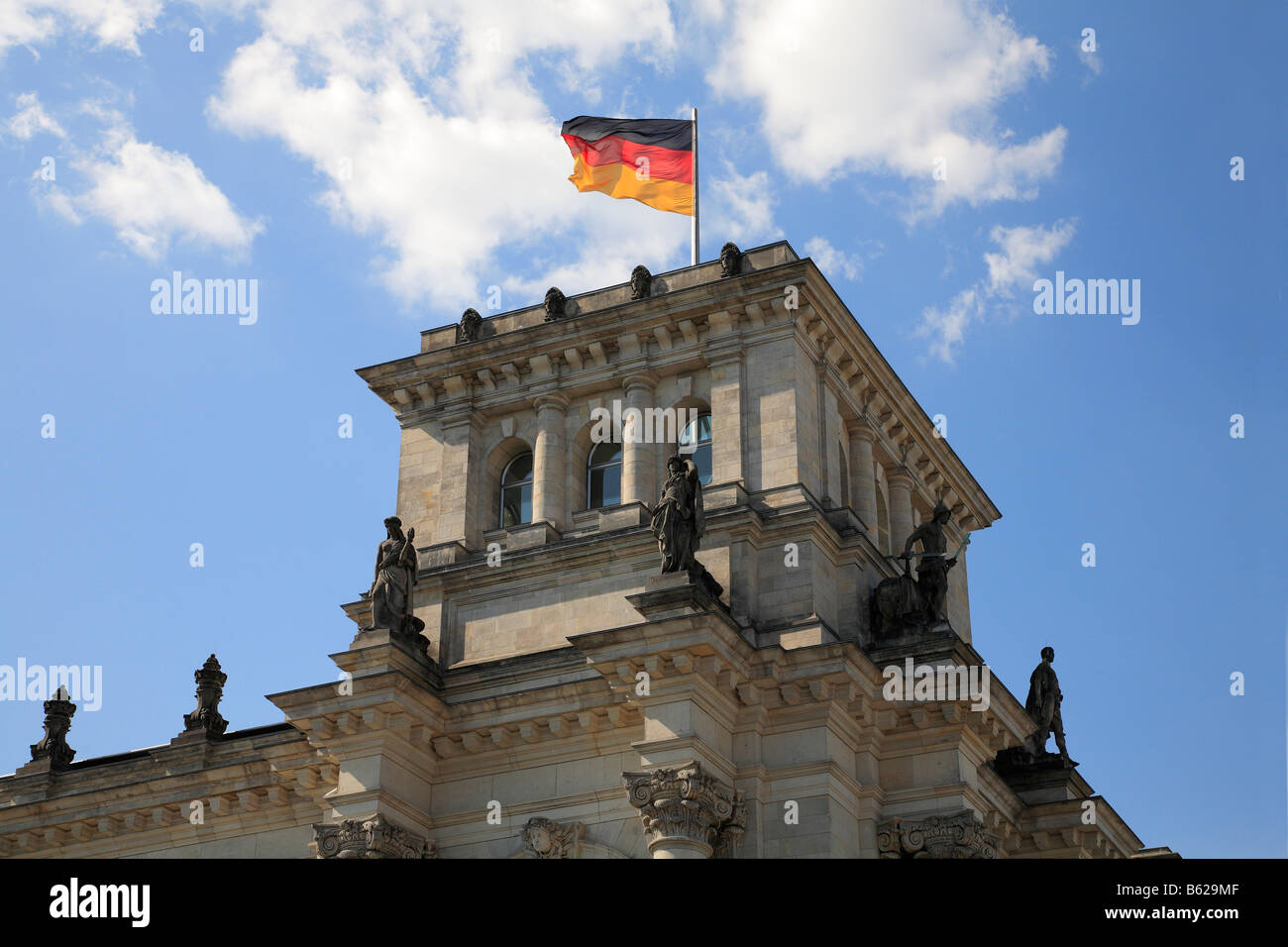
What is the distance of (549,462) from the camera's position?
3512 centimetres

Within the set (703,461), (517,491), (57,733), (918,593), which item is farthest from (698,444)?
(57,733)

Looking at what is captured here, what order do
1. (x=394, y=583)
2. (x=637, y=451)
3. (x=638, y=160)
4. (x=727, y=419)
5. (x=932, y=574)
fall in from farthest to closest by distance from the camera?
(x=638, y=160)
(x=637, y=451)
(x=727, y=419)
(x=394, y=583)
(x=932, y=574)

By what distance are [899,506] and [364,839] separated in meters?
14.2

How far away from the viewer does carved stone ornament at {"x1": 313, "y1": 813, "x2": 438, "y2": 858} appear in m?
29.4

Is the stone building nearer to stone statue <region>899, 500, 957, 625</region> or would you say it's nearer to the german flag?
stone statue <region>899, 500, 957, 625</region>

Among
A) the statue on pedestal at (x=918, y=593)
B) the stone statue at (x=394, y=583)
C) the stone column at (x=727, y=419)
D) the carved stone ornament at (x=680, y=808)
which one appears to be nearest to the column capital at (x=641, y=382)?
the stone column at (x=727, y=419)

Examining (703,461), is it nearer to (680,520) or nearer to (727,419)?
(727,419)

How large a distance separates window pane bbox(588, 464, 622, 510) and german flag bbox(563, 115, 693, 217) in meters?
6.45

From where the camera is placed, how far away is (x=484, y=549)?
34.8m

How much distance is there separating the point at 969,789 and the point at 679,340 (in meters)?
10.9

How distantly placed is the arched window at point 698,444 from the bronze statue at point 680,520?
4.26 metres
